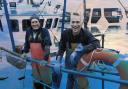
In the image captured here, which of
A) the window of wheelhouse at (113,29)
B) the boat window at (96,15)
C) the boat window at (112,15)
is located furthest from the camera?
the window of wheelhouse at (113,29)

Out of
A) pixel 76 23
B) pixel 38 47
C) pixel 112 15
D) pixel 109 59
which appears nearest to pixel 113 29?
pixel 112 15

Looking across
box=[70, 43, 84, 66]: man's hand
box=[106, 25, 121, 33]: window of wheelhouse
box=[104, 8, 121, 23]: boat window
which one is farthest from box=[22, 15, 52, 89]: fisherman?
box=[106, 25, 121, 33]: window of wheelhouse

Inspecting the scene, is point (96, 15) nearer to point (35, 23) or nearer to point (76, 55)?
point (35, 23)

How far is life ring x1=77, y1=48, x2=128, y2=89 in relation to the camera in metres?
4.28

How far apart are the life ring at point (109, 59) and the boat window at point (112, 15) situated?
12.9 m

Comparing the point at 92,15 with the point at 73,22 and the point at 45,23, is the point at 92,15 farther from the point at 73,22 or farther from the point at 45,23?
the point at 73,22

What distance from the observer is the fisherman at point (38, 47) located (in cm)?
529

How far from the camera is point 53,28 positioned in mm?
11094

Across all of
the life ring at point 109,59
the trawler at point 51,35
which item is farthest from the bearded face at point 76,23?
the trawler at point 51,35

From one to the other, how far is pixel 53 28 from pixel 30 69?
5.37 metres

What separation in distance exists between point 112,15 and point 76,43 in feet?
42.7

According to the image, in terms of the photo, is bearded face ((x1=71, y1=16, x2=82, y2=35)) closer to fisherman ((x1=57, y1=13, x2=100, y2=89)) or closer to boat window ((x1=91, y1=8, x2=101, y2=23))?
fisherman ((x1=57, y1=13, x2=100, y2=89))

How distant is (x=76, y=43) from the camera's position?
484cm

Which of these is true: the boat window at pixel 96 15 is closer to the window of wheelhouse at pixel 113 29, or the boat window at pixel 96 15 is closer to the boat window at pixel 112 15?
the boat window at pixel 112 15
